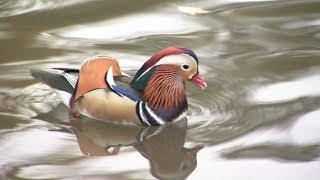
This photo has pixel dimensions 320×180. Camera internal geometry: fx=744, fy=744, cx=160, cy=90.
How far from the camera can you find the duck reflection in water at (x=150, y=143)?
11.9 feet

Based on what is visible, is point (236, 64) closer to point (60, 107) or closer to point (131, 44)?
point (131, 44)

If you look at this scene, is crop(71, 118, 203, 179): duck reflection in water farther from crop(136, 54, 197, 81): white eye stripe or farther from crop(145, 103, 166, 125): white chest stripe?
crop(136, 54, 197, 81): white eye stripe

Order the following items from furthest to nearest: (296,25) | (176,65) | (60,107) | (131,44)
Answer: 1. (296,25)
2. (131,44)
3. (60,107)
4. (176,65)

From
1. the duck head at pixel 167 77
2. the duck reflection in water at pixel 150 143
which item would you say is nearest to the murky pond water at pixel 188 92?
the duck reflection in water at pixel 150 143

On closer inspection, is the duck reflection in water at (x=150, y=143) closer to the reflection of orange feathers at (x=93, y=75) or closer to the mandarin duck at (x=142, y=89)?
the mandarin duck at (x=142, y=89)

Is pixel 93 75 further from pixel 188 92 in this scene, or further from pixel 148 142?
pixel 188 92

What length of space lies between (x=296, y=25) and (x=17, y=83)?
7.17 feet

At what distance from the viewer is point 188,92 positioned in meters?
4.52

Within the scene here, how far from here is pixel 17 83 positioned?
4566 mm

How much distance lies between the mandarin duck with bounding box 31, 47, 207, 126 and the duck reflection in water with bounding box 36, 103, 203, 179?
0.16 feet

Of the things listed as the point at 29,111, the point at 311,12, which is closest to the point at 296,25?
the point at 311,12

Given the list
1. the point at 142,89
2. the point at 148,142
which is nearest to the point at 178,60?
the point at 142,89

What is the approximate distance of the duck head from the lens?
13.0ft

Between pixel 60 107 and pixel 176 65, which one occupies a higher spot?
pixel 176 65
